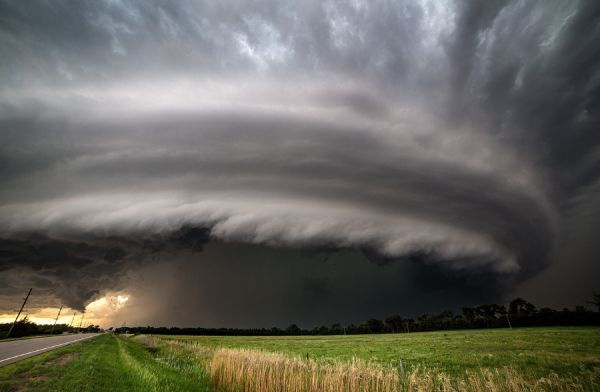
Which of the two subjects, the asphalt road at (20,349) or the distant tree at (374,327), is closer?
the asphalt road at (20,349)

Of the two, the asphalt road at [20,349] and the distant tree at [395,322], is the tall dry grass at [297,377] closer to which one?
the asphalt road at [20,349]

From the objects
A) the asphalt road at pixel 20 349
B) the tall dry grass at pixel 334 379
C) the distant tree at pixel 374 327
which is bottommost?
the tall dry grass at pixel 334 379

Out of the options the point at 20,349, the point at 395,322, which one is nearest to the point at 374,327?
the point at 395,322

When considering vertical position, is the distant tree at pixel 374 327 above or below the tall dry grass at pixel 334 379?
above

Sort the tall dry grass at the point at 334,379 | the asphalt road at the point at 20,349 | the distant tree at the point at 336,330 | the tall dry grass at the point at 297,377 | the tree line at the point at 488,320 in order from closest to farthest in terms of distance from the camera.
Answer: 1. the tall dry grass at the point at 334,379
2. the tall dry grass at the point at 297,377
3. the asphalt road at the point at 20,349
4. the tree line at the point at 488,320
5. the distant tree at the point at 336,330

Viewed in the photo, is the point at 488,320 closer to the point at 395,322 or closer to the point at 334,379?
the point at 395,322

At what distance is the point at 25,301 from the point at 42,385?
6584 centimetres

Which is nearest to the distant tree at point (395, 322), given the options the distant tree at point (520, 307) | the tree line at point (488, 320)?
the tree line at point (488, 320)

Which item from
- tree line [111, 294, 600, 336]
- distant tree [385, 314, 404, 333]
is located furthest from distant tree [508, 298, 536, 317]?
distant tree [385, 314, 404, 333]

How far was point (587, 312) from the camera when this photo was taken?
11544 centimetres

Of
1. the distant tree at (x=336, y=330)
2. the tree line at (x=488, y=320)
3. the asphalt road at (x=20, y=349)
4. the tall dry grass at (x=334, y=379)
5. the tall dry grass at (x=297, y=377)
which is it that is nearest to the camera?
the tall dry grass at (x=334, y=379)

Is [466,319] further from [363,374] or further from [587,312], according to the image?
[363,374]

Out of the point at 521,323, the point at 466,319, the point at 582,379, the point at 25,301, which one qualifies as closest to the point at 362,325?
the point at 466,319

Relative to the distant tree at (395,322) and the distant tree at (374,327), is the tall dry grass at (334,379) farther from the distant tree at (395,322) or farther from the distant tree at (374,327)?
the distant tree at (395,322)
